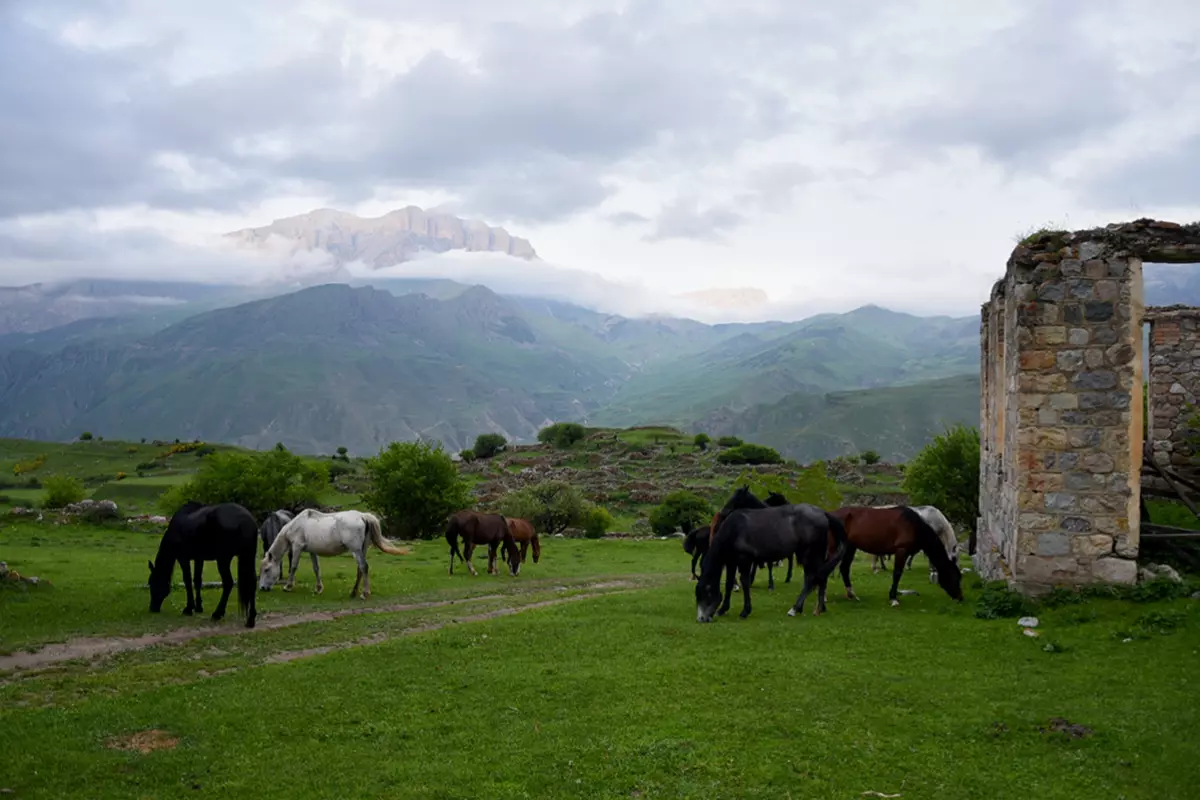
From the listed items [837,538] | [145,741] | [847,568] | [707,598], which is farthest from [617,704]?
[847,568]

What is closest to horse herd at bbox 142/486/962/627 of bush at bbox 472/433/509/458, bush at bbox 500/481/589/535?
bush at bbox 500/481/589/535

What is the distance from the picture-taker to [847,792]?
816 cm

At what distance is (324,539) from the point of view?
22.1m

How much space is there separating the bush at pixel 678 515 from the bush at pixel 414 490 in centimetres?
1242

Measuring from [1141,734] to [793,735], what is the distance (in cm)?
391

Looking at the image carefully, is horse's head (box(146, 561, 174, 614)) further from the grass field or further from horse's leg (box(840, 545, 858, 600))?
horse's leg (box(840, 545, 858, 600))

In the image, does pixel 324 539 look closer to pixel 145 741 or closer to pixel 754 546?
pixel 754 546

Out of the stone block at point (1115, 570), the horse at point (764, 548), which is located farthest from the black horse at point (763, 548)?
the stone block at point (1115, 570)

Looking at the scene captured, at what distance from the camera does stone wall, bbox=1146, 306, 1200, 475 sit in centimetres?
2247

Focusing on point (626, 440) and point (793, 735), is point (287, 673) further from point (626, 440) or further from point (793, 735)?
point (626, 440)

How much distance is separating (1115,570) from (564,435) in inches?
3361

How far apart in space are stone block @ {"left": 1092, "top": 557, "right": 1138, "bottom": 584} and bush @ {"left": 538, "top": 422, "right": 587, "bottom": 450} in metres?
83.6

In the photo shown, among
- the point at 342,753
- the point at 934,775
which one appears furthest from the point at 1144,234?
the point at 342,753

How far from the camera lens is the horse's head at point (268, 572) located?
72.8 feet
